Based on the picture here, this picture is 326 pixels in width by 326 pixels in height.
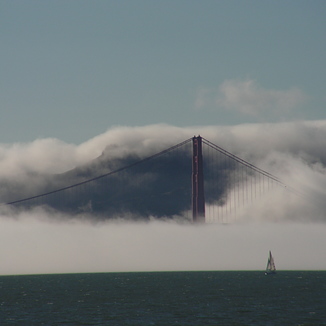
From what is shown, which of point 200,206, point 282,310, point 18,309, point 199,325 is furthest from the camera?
point 200,206

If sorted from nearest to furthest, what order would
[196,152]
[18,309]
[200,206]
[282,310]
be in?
[282,310], [18,309], [200,206], [196,152]

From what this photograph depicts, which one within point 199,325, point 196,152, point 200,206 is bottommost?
point 199,325

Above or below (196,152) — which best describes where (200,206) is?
below

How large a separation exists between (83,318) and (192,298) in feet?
118

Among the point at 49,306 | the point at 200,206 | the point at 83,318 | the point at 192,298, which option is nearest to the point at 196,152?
the point at 200,206

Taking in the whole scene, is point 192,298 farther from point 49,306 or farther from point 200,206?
point 200,206

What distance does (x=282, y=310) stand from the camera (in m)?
90.4

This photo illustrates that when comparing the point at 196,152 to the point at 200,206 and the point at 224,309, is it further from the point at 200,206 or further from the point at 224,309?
the point at 224,309

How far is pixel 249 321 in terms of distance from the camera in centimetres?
7612

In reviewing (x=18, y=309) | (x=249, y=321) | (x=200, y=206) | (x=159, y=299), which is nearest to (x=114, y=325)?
(x=249, y=321)

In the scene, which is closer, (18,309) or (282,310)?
(282,310)

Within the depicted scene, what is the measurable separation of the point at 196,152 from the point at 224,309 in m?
83.0

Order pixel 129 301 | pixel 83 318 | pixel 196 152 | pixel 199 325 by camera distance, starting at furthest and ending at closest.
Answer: pixel 196 152 < pixel 129 301 < pixel 83 318 < pixel 199 325

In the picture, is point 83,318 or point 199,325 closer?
point 199,325
